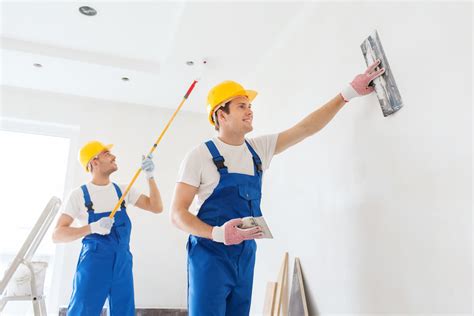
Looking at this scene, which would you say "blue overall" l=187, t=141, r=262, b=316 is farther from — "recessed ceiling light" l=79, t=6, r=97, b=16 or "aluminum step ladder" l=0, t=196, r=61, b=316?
"recessed ceiling light" l=79, t=6, r=97, b=16

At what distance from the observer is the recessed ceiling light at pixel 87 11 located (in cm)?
286

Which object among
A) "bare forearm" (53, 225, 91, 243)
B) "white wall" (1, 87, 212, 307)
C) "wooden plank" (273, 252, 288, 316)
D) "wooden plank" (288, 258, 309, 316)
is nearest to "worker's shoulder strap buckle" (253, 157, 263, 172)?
"wooden plank" (288, 258, 309, 316)

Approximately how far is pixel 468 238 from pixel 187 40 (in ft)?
8.16

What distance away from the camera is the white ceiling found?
2771 millimetres

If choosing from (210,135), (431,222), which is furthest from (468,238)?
(210,135)

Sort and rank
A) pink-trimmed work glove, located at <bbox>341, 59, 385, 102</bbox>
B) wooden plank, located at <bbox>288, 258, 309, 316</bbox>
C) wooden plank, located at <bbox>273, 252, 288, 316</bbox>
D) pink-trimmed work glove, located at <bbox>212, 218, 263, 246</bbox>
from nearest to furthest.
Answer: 1. pink-trimmed work glove, located at <bbox>212, 218, 263, 246</bbox>
2. pink-trimmed work glove, located at <bbox>341, 59, 385, 102</bbox>
3. wooden plank, located at <bbox>288, 258, 309, 316</bbox>
4. wooden plank, located at <bbox>273, 252, 288, 316</bbox>

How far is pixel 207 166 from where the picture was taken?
1742 millimetres

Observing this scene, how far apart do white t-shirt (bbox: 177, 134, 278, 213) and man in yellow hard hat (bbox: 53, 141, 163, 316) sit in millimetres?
1027

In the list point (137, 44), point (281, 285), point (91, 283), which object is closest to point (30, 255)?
point (91, 283)

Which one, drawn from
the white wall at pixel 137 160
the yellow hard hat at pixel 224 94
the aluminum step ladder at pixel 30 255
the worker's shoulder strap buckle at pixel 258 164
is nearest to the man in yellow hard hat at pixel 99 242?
the aluminum step ladder at pixel 30 255

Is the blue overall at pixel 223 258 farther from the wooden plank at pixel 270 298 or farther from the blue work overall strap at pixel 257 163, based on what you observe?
the wooden plank at pixel 270 298

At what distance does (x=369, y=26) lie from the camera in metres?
1.77

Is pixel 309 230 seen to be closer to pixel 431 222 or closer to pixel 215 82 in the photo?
pixel 431 222

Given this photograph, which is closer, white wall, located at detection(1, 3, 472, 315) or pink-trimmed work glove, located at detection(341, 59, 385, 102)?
white wall, located at detection(1, 3, 472, 315)
